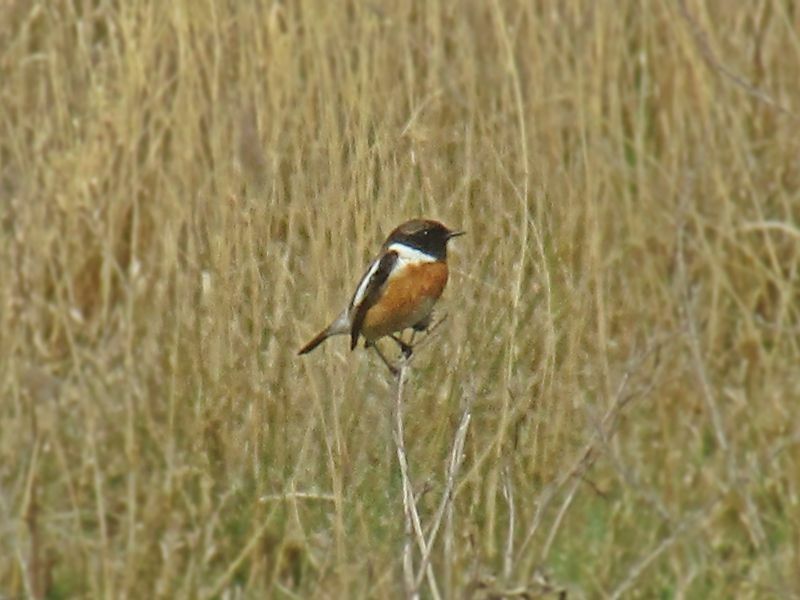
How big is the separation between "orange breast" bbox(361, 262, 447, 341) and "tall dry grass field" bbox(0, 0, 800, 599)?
48mm

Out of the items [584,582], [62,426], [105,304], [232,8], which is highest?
[232,8]

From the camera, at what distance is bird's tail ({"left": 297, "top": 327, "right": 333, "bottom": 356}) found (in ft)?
Answer: 8.42

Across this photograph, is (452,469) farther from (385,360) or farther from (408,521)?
(385,360)

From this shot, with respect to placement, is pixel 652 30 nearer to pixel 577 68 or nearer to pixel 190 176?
pixel 577 68

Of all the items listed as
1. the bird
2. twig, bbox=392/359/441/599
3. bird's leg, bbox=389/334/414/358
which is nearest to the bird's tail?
the bird

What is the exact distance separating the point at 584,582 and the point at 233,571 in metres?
0.69

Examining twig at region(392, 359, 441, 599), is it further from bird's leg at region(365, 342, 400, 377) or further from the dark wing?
the dark wing

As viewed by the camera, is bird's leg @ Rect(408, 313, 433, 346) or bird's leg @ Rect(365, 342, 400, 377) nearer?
bird's leg @ Rect(365, 342, 400, 377)

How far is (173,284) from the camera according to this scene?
337 cm

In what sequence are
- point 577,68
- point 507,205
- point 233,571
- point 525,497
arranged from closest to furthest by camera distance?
point 507,205
point 525,497
point 233,571
point 577,68

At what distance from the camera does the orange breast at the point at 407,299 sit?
2645mm

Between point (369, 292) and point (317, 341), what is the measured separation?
153mm

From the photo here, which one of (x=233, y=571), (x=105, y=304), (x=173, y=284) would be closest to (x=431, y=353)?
(x=233, y=571)

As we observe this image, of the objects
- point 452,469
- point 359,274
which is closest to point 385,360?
point 359,274
